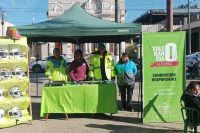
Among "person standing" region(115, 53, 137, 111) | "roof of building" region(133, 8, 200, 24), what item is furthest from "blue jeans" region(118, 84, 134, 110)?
"roof of building" region(133, 8, 200, 24)

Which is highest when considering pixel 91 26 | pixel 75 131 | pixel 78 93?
pixel 91 26

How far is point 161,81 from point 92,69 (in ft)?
7.36

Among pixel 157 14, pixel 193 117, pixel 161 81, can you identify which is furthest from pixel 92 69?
pixel 157 14

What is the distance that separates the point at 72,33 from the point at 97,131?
2857 millimetres

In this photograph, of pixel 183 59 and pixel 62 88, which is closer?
pixel 183 59

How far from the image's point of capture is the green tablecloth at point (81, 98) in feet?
38.0

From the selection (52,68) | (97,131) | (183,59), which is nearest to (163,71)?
(183,59)

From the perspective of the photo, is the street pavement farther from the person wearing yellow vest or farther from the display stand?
the person wearing yellow vest

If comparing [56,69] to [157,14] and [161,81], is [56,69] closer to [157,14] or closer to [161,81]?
[161,81]

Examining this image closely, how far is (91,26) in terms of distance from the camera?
38.7 feet

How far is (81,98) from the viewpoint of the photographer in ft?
38.2

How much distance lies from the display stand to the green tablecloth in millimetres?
679

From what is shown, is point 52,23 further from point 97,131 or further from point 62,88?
point 97,131

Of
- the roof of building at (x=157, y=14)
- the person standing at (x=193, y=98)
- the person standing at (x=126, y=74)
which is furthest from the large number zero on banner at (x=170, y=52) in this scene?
the roof of building at (x=157, y=14)
